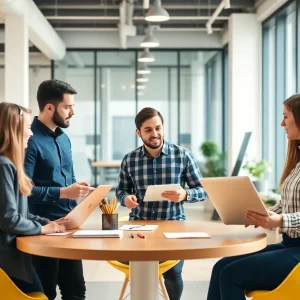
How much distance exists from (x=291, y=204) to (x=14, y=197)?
1.34 meters

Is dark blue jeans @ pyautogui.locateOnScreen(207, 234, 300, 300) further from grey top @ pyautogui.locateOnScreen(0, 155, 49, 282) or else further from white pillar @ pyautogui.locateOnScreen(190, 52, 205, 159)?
white pillar @ pyautogui.locateOnScreen(190, 52, 205, 159)

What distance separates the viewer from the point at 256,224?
116 inches

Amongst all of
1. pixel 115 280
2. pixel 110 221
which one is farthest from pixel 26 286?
pixel 115 280

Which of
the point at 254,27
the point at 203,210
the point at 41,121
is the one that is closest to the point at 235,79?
the point at 254,27

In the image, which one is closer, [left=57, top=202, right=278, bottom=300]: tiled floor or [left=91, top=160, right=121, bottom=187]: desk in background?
[left=57, top=202, right=278, bottom=300]: tiled floor

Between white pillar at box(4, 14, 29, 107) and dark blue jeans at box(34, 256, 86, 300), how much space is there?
247 inches

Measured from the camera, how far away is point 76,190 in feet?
10.6

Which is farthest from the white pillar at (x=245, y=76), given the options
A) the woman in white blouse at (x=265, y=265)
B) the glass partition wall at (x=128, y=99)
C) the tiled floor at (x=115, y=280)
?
the woman in white blouse at (x=265, y=265)

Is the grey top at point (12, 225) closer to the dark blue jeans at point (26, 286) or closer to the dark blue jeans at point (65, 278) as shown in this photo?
the dark blue jeans at point (26, 286)

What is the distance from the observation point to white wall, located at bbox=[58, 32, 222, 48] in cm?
1394

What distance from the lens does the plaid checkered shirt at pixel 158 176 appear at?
3.86 metres

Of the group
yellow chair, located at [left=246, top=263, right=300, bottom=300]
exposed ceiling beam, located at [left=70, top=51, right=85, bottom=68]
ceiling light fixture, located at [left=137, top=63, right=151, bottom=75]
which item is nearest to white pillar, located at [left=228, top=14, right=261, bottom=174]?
ceiling light fixture, located at [left=137, top=63, right=151, bottom=75]

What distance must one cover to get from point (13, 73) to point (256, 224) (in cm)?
731

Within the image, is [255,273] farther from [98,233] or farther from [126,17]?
[126,17]
